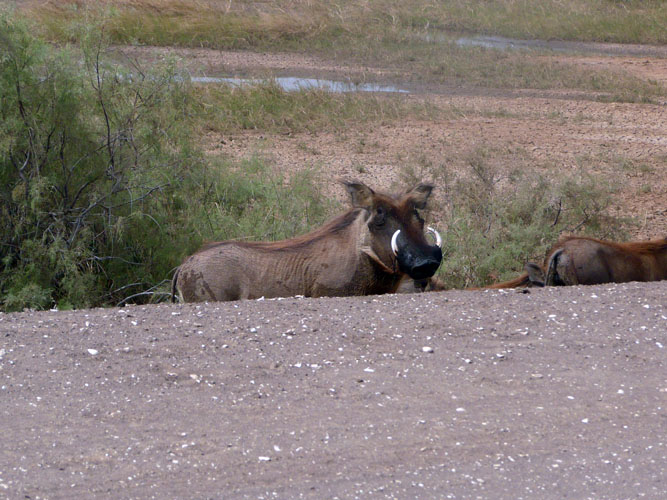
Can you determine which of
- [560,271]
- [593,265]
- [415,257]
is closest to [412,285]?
[415,257]

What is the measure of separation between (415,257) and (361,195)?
65 cm

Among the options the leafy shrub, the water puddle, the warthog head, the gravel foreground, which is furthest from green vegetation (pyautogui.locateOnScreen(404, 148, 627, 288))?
the water puddle

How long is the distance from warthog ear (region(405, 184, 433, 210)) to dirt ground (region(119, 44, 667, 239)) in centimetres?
264

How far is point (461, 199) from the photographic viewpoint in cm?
940

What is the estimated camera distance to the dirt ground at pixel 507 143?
33.3 ft

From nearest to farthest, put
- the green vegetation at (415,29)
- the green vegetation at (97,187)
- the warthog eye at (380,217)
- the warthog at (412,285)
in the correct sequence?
the warthog at (412,285)
the warthog eye at (380,217)
the green vegetation at (97,187)
the green vegetation at (415,29)

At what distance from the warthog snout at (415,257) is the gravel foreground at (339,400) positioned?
898mm

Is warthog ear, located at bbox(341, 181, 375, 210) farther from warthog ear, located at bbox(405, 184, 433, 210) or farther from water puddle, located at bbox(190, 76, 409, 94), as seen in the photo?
water puddle, located at bbox(190, 76, 409, 94)

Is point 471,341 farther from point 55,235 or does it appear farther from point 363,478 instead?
point 55,235

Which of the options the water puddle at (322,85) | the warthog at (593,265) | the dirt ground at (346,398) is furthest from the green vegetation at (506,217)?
the water puddle at (322,85)

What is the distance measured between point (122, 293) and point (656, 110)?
925 centimetres

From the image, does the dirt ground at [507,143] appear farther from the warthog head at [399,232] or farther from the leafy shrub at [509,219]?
the warthog head at [399,232]

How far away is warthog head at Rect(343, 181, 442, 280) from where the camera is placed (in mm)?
6211

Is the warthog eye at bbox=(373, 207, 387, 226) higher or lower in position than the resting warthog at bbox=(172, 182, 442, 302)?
higher
